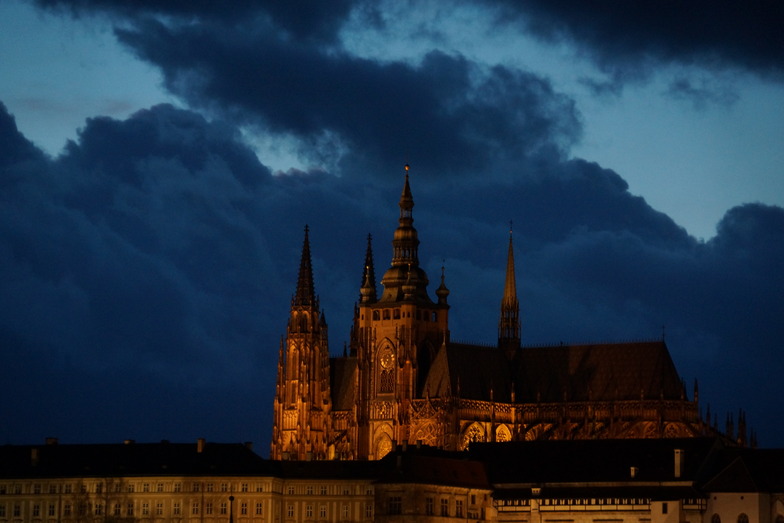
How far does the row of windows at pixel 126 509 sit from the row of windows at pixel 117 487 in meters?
0.90

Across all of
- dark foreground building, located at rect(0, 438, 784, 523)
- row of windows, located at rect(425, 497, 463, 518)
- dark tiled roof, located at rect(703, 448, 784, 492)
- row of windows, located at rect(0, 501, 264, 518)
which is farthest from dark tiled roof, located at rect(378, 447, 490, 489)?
dark tiled roof, located at rect(703, 448, 784, 492)

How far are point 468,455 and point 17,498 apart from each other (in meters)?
31.5

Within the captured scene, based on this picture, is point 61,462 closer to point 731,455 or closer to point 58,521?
point 58,521

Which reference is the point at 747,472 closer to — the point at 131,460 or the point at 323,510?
the point at 323,510

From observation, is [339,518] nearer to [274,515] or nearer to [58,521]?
[274,515]

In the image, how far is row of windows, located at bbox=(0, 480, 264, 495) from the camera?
176 metres

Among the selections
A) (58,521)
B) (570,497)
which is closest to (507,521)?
(570,497)

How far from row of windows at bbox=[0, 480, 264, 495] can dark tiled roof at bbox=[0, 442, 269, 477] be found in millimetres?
719

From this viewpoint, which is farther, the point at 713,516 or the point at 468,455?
the point at 468,455

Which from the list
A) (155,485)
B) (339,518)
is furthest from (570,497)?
(155,485)

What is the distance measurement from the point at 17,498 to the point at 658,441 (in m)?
44.2

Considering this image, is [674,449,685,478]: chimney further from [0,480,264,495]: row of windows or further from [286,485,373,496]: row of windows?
[0,480,264,495]: row of windows

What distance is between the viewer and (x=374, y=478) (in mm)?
176500

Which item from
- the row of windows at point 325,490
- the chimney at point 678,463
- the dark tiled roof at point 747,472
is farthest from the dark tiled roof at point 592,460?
the row of windows at point 325,490
